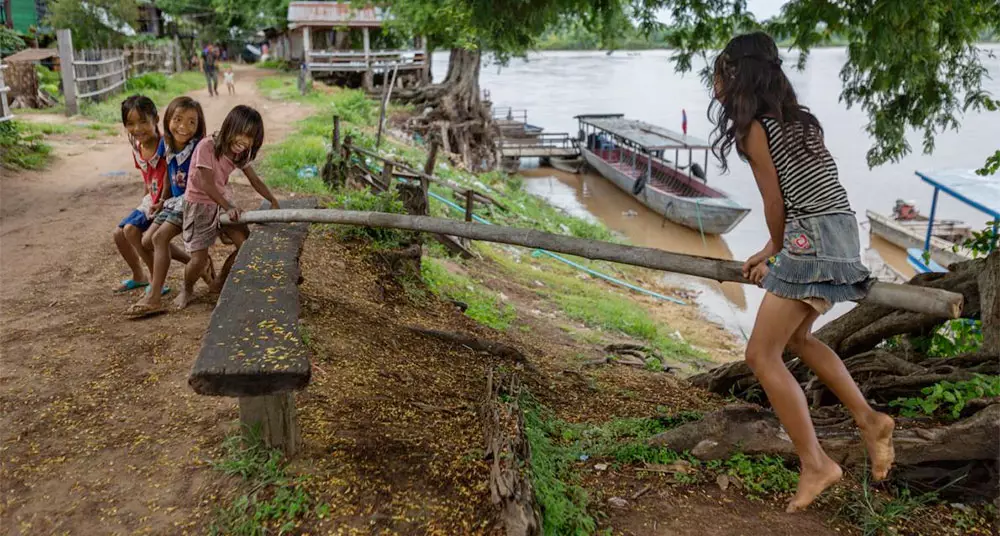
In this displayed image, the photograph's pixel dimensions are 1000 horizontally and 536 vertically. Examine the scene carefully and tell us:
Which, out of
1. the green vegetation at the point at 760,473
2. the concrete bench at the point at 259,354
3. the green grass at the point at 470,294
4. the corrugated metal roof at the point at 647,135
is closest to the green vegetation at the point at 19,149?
the green grass at the point at 470,294

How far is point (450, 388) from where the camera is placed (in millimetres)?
4379

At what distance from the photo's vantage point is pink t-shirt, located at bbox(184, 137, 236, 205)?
4629 millimetres

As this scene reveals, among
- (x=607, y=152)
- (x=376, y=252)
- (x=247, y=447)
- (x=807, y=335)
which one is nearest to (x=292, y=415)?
(x=247, y=447)

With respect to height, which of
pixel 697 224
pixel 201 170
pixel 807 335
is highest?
pixel 201 170

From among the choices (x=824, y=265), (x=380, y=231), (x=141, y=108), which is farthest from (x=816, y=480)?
(x=380, y=231)

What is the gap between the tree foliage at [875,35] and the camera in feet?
16.0

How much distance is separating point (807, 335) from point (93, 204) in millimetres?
8135

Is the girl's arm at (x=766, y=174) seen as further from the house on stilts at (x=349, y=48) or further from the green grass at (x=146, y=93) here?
the house on stilts at (x=349, y=48)

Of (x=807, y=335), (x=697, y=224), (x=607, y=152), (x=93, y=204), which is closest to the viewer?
(x=807, y=335)

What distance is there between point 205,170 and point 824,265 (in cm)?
360

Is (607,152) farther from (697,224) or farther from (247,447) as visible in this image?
(247,447)

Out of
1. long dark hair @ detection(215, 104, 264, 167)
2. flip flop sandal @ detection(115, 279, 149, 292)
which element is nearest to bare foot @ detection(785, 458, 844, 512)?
long dark hair @ detection(215, 104, 264, 167)

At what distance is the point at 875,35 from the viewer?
4.77 metres

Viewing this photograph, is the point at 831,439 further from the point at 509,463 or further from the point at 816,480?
the point at 509,463
